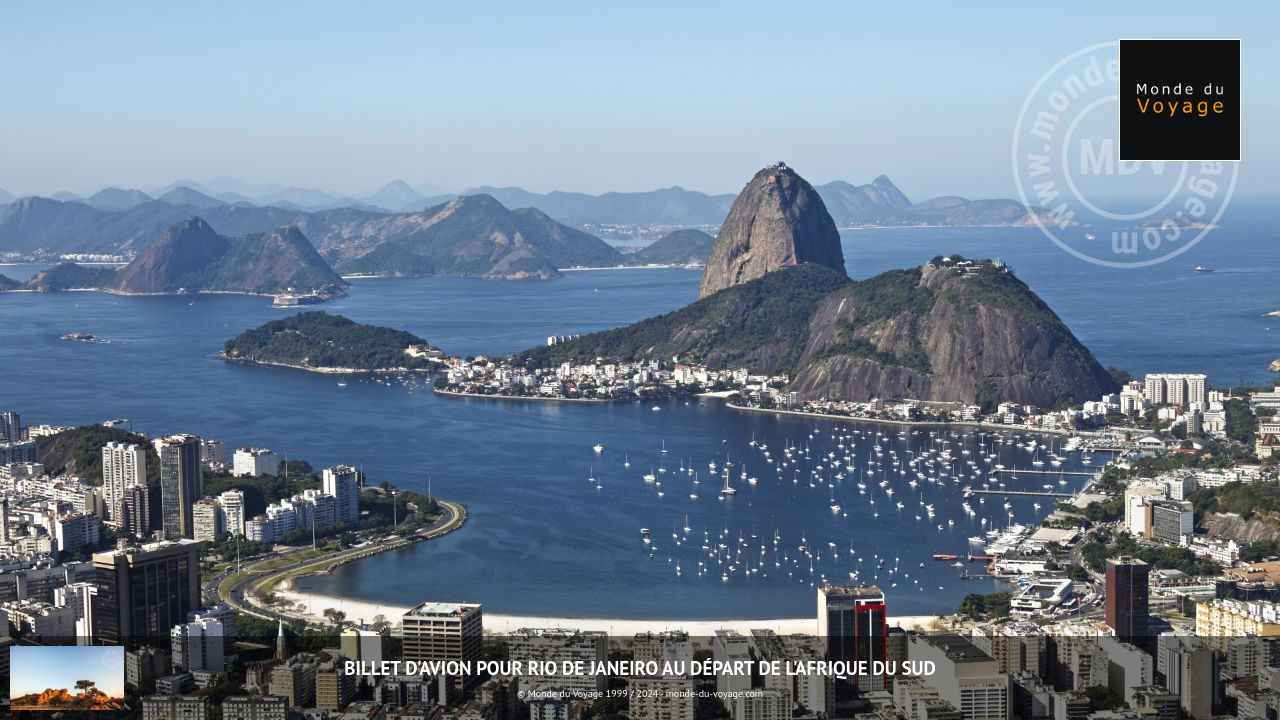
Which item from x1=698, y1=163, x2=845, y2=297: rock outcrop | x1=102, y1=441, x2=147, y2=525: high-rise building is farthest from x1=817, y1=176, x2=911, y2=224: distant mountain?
x1=102, y1=441, x2=147, y2=525: high-rise building

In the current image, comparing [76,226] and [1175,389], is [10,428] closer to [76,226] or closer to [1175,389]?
[1175,389]

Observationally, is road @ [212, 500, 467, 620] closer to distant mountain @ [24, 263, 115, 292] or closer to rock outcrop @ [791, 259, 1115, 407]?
rock outcrop @ [791, 259, 1115, 407]

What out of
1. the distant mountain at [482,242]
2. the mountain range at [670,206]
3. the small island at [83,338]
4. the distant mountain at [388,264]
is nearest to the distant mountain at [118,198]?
the mountain range at [670,206]

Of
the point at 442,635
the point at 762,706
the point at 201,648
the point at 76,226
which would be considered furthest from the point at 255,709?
the point at 76,226

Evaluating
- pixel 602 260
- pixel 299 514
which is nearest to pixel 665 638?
pixel 299 514

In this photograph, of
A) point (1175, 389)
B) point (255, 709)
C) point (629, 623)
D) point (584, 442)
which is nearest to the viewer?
point (255, 709)

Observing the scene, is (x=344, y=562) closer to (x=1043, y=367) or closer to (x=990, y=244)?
(x=1043, y=367)
